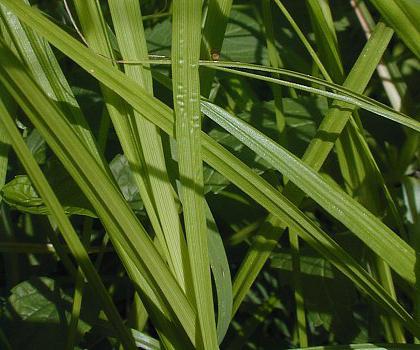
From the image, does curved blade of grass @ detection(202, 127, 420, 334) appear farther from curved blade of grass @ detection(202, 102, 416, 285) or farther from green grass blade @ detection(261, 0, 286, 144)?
green grass blade @ detection(261, 0, 286, 144)

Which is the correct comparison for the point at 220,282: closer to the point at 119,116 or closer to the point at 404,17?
the point at 119,116

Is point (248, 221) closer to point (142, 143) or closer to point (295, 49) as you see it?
point (295, 49)

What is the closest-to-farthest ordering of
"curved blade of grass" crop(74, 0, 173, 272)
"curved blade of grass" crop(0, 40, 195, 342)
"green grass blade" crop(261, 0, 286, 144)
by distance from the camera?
"curved blade of grass" crop(0, 40, 195, 342) < "curved blade of grass" crop(74, 0, 173, 272) < "green grass blade" crop(261, 0, 286, 144)

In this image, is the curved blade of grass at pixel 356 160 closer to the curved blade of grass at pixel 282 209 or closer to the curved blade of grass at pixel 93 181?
the curved blade of grass at pixel 282 209

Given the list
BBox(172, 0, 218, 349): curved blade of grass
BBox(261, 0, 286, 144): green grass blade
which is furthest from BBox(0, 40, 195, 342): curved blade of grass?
BBox(261, 0, 286, 144): green grass blade

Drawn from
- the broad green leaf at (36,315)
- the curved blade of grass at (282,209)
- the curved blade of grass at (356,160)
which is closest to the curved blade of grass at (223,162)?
the curved blade of grass at (282,209)

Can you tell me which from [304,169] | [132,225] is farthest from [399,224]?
[132,225]

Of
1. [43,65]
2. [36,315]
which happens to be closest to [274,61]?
[43,65]
